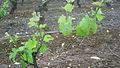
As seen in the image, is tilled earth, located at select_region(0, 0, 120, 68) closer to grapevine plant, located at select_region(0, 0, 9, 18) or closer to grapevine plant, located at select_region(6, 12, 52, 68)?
grapevine plant, located at select_region(6, 12, 52, 68)

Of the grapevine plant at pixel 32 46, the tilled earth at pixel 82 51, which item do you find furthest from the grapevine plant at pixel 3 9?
the grapevine plant at pixel 32 46

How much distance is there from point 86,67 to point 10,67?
4.24 feet

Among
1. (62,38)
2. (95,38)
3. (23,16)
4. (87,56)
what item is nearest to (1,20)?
(23,16)

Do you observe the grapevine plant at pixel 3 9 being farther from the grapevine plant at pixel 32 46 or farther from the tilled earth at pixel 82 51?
the grapevine plant at pixel 32 46

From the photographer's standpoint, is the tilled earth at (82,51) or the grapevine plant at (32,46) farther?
the tilled earth at (82,51)

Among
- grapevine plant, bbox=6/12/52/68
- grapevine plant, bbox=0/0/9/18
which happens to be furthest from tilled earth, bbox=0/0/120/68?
grapevine plant, bbox=0/0/9/18

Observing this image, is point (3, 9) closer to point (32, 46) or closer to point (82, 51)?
point (82, 51)

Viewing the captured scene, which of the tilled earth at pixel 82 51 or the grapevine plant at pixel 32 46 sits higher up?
the grapevine plant at pixel 32 46

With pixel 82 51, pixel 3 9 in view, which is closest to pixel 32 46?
pixel 82 51

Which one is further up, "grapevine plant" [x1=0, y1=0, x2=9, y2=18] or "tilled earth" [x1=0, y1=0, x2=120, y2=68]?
"tilled earth" [x1=0, y1=0, x2=120, y2=68]

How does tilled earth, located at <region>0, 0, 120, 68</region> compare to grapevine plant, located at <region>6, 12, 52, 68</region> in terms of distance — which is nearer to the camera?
grapevine plant, located at <region>6, 12, 52, 68</region>

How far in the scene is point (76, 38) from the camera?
14.9 feet

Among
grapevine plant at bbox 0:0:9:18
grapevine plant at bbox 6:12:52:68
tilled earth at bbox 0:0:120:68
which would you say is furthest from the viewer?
grapevine plant at bbox 0:0:9:18

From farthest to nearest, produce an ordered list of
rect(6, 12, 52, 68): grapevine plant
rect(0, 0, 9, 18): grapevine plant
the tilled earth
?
1. rect(0, 0, 9, 18): grapevine plant
2. the tilled earth
3. rect(6, 12, 52, 68): grapevine plant
